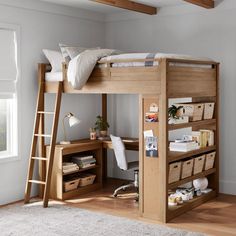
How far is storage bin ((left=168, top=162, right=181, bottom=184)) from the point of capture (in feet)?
15.7

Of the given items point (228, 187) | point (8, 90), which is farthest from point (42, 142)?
point (228, 187)

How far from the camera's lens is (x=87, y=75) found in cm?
502

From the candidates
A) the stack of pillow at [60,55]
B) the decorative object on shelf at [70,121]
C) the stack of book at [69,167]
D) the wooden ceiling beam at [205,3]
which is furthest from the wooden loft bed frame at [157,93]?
the stack of book at [69,167]

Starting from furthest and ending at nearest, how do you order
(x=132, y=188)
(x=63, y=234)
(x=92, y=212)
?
(x=132, y=188), (x=92, y=212), (x=63, y=234)

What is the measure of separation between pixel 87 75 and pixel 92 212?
5.02 ft

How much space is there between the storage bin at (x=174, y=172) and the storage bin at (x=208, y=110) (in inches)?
34.4

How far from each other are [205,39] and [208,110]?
3.31 feet

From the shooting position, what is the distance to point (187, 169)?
511 centimetres

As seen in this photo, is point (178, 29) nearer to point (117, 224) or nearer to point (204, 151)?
point (204, 151)

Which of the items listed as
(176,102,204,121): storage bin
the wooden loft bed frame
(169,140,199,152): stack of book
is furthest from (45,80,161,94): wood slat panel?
(169,140,199,152): stack of book

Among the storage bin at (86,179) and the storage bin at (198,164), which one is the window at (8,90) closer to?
the storage bin at (86,179)

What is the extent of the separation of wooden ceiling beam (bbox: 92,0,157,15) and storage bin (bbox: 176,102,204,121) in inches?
56.5

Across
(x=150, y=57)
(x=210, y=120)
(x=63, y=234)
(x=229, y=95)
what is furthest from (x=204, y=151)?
(x=63, y=234)

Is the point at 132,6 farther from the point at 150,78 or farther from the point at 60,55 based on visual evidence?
the point at 150,78
